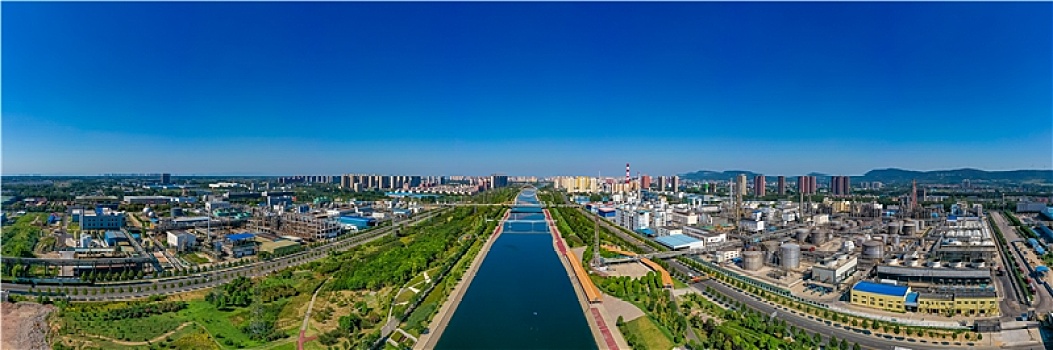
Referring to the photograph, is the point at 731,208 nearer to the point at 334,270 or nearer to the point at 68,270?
the point at 334,270

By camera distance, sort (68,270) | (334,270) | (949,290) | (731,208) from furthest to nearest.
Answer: (731,208)
(334,270)
(68,270)
(949,290)

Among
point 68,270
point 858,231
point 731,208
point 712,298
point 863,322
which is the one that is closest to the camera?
point 863,322

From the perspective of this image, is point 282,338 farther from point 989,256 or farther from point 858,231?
point 858,231

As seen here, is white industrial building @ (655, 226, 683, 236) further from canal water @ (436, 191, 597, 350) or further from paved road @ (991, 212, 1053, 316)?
paved road @ (991, 212, 1053, 316)

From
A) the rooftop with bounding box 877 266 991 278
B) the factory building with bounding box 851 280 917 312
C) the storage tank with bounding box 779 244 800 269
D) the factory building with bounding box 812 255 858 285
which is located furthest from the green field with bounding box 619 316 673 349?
the rooftop with bounding box 877 266 991 278

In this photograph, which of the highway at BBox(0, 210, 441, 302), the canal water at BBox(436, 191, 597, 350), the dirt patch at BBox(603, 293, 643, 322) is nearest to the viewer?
the canal water at BBox(436, 191, 597, 350)

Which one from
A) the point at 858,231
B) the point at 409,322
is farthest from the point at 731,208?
the point at 409,322

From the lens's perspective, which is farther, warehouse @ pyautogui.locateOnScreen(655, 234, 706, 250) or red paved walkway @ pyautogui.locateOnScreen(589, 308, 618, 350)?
warehouse @ pyautogui.locateOnScreen(655, 234, 706, 250)

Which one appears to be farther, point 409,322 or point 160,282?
point 160,282
